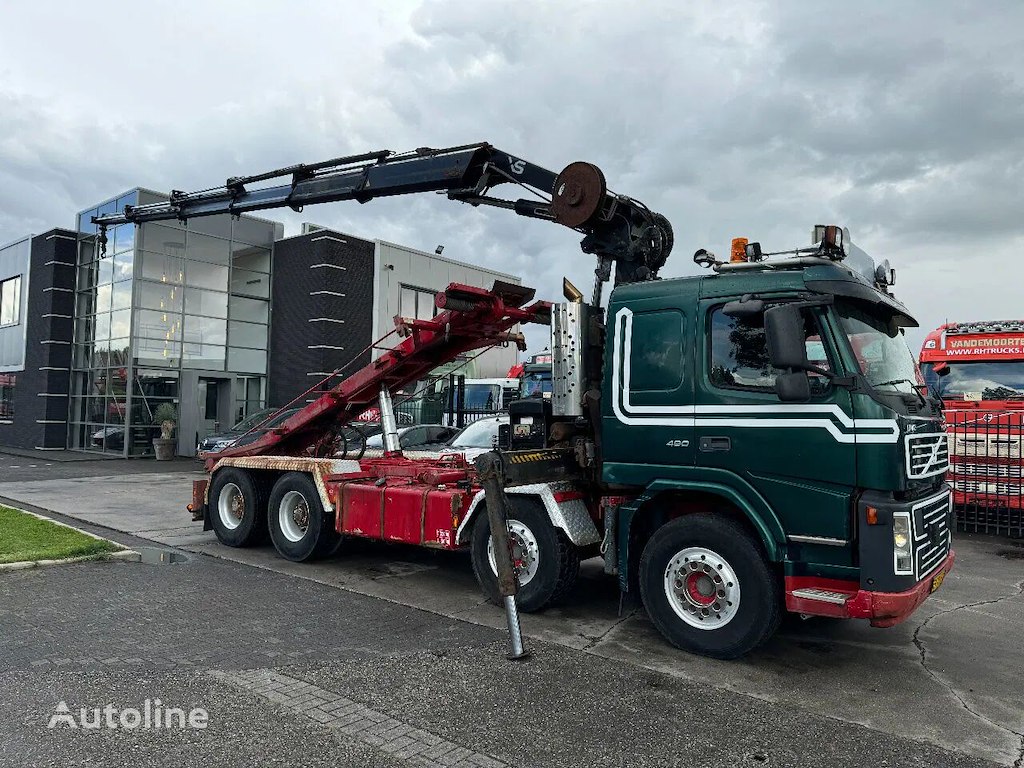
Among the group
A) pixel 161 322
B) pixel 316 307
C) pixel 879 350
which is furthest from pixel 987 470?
pixel 161 322

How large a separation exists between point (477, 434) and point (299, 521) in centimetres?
462

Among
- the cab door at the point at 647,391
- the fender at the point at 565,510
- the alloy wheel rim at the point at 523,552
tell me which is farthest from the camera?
the alloy wheel rim at the point at 523,552

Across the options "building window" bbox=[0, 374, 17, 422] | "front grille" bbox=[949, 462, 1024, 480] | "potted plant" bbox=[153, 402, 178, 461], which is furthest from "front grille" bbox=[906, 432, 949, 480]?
"building window" bbox=[0, 374, 17, 422]

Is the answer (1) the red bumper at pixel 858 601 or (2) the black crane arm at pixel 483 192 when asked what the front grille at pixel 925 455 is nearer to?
(1) the red bumper at pixel 858 601

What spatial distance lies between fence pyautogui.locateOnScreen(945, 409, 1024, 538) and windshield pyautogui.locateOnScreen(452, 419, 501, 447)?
678 cm

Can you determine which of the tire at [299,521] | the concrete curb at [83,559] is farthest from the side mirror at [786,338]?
the concrete curb at [83,559]

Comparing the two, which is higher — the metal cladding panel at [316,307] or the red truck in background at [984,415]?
the metal cladding panel at [316,307]

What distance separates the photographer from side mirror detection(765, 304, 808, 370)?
4.70 meters

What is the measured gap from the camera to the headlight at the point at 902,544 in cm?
460

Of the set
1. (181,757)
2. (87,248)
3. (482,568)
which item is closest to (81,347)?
(87,248)

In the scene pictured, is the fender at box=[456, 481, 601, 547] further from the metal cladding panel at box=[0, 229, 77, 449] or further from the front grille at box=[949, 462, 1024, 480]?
the metal cladding panel at box=[0, 229, 77, 449]

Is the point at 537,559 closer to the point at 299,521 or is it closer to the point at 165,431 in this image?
the point at 299,521

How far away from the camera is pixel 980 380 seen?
12.4 metres

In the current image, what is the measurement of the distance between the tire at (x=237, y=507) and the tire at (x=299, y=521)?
9.4 inches
